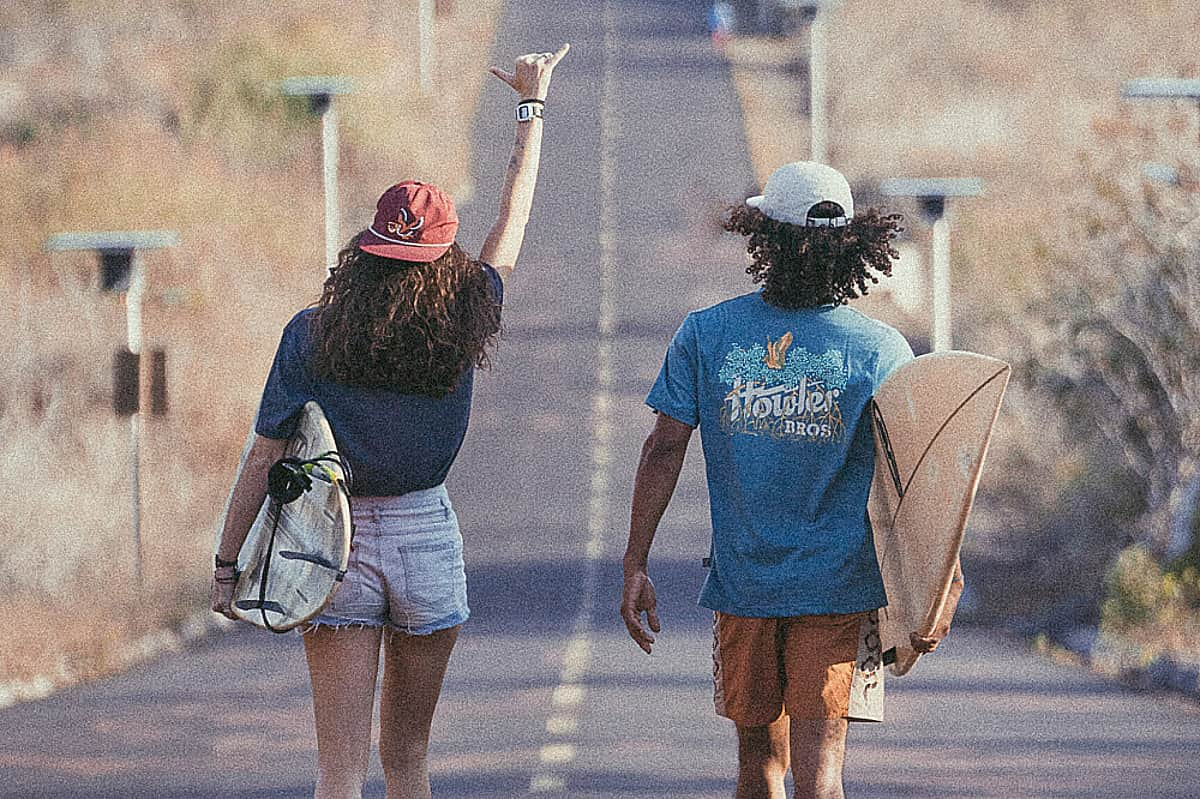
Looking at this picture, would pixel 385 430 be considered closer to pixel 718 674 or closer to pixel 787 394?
pixel 787 394

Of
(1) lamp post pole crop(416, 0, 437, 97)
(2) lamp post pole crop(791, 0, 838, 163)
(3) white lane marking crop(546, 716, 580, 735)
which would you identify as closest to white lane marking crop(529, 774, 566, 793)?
(3) white lane marking crop(546, 716, 580, 735)

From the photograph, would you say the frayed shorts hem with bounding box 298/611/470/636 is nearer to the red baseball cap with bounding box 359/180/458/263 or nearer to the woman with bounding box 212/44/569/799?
the woman with bounding box 212/44/569/799

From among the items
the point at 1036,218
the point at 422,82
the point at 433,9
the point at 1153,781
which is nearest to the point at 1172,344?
the point at 1153,781

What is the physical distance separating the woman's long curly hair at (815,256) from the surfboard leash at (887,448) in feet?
0.96

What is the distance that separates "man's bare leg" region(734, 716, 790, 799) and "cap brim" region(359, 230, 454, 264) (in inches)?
54.9

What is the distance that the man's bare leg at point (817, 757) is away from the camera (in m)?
5.25

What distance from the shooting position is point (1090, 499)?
22.0 m

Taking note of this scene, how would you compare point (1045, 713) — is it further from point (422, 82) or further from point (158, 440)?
point (422, 82)

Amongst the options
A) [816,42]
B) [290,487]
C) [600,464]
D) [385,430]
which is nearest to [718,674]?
[385,430]

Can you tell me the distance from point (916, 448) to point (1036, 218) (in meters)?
35.0

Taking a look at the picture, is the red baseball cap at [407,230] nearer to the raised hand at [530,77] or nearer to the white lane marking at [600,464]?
the raised hand at [530,77]

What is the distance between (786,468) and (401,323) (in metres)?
0.99

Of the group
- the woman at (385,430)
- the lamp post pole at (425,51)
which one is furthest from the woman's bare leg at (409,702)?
the lamp post pole at (425,51)

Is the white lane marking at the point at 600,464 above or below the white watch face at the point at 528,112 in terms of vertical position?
below
